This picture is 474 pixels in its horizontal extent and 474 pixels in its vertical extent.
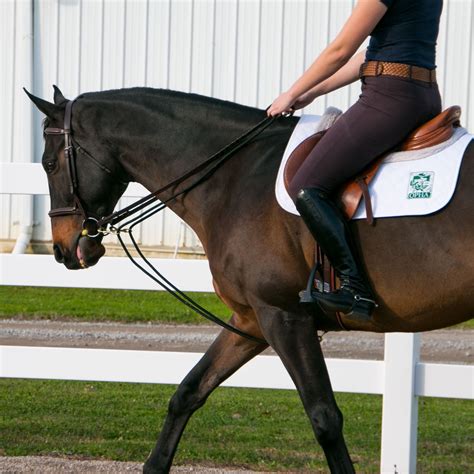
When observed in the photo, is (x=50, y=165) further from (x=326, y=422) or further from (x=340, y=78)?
(x=326, y=422)

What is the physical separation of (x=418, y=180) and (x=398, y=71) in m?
0.53

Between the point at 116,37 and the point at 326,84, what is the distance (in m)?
11.5

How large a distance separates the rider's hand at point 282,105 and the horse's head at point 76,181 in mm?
895

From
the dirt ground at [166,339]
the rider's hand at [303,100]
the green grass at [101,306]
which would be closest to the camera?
the rider's hand at [303,100]

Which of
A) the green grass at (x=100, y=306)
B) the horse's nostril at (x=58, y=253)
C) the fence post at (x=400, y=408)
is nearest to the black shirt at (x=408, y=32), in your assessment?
the horse's nostril at (x=58, y=253)

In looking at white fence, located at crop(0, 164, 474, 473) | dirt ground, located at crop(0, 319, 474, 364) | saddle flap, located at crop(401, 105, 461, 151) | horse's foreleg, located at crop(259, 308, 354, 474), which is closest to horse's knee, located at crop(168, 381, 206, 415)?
horse's foreleg, located at crop(259, 308, 354, 474)

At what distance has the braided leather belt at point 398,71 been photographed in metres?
5.20

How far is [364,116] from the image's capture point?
518 cm

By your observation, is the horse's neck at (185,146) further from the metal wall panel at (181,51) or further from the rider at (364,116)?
the metal wall panel at (181,51)

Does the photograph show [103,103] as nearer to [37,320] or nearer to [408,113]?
[408,113]

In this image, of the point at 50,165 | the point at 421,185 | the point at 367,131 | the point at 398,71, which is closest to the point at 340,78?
the point at 398,71

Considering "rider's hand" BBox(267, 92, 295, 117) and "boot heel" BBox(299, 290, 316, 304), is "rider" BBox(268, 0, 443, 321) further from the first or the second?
"rider's hand" BBox(267, 92, 295, 117)

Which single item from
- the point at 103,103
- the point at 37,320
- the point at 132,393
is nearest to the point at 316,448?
the point at 132,393

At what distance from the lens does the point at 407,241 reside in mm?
5078
